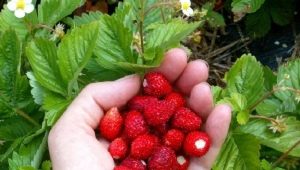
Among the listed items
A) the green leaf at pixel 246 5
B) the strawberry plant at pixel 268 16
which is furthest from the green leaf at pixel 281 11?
the green leaf at pixel 246 5

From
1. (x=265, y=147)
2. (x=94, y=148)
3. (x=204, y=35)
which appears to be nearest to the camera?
(x=94, y=148)

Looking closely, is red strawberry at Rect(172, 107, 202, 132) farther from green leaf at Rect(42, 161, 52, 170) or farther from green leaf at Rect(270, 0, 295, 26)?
green leaf at Rect(270, 0, 295, 26)

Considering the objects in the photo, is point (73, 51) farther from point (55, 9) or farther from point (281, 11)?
point (281, 11)

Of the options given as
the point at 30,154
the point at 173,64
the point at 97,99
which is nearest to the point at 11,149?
the point at 30,154

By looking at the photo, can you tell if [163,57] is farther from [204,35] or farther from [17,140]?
[204,35]

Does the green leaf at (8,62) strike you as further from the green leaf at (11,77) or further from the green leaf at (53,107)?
the green leaf at (53,107)

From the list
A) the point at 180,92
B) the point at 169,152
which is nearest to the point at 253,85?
the point at 180,92

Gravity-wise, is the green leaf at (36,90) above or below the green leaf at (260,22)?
below

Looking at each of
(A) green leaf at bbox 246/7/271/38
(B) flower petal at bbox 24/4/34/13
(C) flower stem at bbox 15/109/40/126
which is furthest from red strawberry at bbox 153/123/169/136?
(A) green leaf at bbox 246/7/271/38
